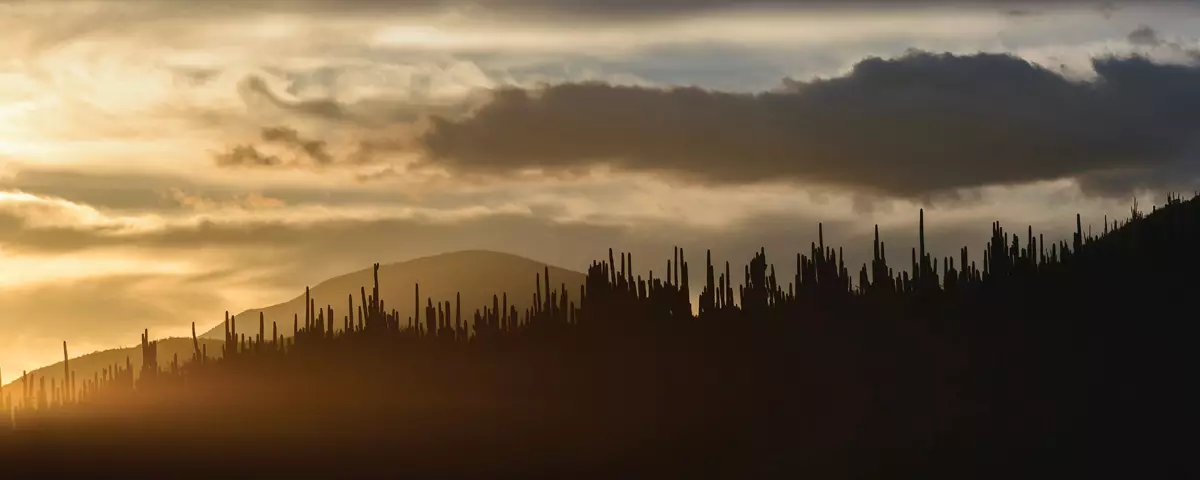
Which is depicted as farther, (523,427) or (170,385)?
(170,385)

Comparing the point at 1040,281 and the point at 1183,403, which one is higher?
the point at 1040,281

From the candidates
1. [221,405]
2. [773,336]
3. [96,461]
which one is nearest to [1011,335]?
[773,336]

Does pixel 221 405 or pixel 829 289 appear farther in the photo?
pixel 221 405

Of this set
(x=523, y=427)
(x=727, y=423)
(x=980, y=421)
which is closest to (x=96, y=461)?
(x=523, y=427)

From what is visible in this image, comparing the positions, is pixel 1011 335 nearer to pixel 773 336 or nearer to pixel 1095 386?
pixel 1095 386

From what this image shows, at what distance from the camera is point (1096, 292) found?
117062mm

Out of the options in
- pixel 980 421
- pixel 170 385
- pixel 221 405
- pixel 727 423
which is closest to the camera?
pixel 980 421

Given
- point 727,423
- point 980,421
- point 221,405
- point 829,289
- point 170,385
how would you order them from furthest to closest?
1. point 170,385
2. point 221,405
3. point 829,289
4. point 727,423
5. point 980,421

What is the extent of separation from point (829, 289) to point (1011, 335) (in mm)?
13207

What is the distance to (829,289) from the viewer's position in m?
113

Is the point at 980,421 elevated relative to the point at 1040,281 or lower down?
lower down

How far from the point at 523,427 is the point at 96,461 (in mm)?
30237

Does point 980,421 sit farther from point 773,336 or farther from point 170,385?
point 170,385

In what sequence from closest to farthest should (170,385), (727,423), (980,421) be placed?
(980,421)
(727,423)
(170,385)
